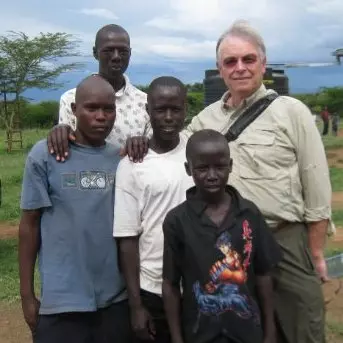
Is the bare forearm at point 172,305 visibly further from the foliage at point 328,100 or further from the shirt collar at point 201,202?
the foliage at point 328,100

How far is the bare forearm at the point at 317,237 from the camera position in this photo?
2.50 m

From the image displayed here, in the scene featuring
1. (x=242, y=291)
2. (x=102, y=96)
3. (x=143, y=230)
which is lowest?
(x=242, y=291)

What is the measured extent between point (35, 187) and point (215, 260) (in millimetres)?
660

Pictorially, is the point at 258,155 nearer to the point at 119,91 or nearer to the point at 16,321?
the point at 119,91

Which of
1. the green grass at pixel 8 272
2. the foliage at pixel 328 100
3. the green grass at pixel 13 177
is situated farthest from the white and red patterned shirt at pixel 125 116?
the foliage at pixel 328 100

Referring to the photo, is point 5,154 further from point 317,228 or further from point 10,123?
point 317,228

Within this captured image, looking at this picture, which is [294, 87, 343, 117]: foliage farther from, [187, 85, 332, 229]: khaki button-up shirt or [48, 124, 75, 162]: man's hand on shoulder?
[48, 124, 75, 162]: man's hand on shoulder

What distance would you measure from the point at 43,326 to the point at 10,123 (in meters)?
21.8

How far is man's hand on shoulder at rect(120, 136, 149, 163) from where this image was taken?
233cm

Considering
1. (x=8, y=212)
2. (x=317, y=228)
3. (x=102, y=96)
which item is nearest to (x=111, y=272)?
(x=102, y=96)

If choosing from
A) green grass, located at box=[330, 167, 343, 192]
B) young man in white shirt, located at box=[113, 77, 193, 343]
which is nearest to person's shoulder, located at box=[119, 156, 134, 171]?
young man in white shirt, located at box=[113, 77, 193, 343]

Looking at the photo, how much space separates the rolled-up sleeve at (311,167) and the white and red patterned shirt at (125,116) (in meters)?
0.62

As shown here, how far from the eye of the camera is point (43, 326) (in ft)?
7.57

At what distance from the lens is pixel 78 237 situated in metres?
2.28
